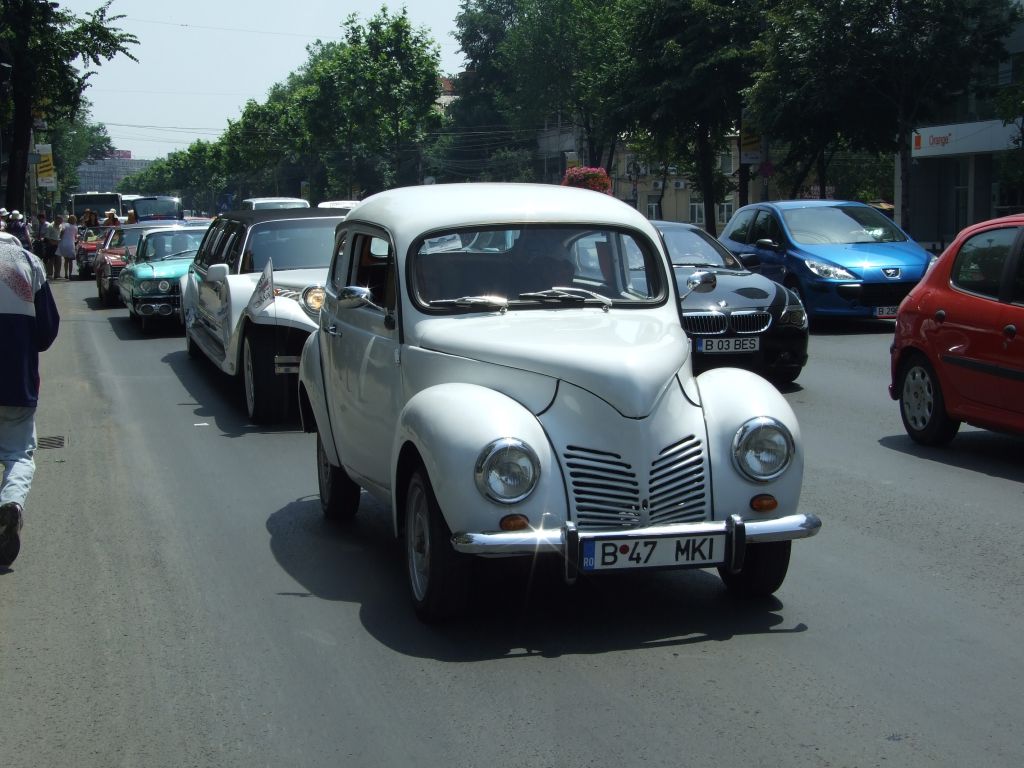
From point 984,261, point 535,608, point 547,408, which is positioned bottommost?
point 535,608

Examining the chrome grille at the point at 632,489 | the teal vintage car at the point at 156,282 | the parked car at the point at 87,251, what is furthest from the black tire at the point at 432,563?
the parked car at the point at 87,251

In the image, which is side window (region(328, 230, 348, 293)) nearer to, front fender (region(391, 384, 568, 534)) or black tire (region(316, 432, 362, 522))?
black tire (region(316, 432, 362, 522))

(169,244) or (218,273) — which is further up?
(218,273)

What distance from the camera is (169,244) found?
70.9 ft

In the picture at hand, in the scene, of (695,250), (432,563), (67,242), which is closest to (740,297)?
(695,250)

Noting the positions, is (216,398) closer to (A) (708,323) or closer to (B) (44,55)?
(A) (708,323)

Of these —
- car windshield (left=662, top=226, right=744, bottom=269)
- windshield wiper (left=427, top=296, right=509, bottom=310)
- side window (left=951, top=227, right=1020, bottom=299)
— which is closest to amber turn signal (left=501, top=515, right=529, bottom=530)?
windshield wiper (left=427, top=296, right=509, bottom=310)

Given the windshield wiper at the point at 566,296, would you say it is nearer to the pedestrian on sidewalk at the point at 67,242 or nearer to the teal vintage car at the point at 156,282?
the teal vintage car at the point at 156,282

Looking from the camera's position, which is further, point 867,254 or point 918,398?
point 867,254

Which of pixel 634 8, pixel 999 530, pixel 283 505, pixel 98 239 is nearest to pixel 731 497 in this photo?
pixel 999 530

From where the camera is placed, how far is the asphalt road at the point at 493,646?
4.13 meters

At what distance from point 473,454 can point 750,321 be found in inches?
308

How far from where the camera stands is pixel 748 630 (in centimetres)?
524

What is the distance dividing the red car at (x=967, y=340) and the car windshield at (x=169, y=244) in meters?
14.2
